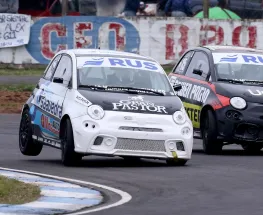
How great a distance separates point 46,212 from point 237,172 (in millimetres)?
4347

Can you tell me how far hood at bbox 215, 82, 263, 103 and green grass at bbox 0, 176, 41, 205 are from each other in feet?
18.1

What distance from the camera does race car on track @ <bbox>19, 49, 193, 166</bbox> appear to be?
47.9 ft

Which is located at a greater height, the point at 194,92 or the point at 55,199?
the point at 55,199

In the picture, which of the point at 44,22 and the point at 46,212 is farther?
the point at 44,22

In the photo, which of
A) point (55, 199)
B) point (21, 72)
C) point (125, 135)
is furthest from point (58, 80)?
point (21, 72)

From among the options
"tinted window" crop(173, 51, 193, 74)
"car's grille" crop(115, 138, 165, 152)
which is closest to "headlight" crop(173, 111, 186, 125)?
"car's grille" crop(115, 138, 165, 152)

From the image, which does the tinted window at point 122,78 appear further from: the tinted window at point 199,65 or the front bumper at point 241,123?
the tinted window at point 199,65

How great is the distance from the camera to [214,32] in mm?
35438

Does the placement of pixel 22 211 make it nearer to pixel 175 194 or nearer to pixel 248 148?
pixel 175 194

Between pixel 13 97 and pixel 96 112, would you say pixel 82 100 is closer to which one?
pixel 96 112

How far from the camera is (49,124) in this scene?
15.7 meters

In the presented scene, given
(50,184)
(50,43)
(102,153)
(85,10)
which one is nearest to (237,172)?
(102,153)

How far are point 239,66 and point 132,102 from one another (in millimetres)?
3694

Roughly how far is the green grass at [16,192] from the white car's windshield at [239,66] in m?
6.28
